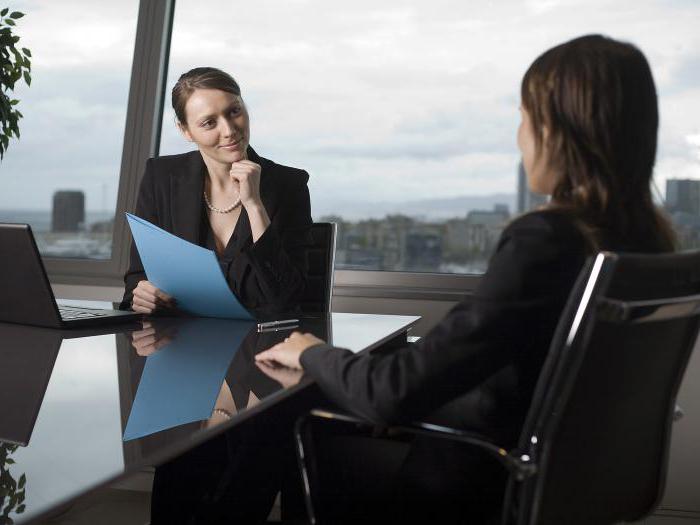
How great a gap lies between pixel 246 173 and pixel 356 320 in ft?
1.86

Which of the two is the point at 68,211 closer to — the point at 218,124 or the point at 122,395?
the point at 218,124

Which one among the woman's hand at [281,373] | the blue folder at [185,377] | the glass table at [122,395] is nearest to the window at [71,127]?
the glass table at [122,395]

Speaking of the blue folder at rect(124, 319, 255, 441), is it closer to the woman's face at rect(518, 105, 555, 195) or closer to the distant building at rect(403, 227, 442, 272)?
the woman's face at rect(518, 105, 555, 195)

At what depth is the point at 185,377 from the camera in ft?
4.95

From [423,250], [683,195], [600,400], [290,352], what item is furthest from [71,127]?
[600,400]

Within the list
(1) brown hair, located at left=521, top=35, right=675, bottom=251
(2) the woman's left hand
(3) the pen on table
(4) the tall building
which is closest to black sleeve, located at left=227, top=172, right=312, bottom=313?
(2) the woman's left hand

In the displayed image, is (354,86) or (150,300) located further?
(354,86)

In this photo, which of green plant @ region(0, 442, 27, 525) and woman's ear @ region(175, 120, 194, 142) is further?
woman's ear @ region(175, 120, 194, 142)

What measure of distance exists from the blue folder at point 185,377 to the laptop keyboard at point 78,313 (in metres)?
0.25

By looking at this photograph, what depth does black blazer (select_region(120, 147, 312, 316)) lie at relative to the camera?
2453 mm

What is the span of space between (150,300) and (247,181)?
0.51 m

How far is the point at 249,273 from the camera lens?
2.46m

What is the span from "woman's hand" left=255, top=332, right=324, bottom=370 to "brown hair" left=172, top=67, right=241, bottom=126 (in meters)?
1.35

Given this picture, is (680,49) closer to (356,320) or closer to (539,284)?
(356,320)
